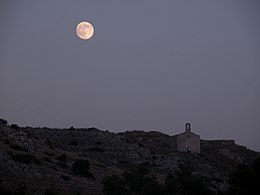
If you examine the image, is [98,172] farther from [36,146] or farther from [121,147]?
[121,147]

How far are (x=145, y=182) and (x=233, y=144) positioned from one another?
10365cm

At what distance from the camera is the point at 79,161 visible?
50094 mm

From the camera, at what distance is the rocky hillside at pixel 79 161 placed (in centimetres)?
3760

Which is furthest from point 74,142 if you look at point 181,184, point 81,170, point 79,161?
point 181,184

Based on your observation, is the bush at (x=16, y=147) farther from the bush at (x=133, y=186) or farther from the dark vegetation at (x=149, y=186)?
the bush at (x=133, y=186)

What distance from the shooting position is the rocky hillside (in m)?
37.6

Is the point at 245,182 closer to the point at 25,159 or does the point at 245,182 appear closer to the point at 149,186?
the point at 149,186

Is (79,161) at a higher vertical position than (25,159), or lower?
higher

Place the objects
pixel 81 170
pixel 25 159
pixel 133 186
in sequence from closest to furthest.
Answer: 1. pixel 133 186
2. pixel 25 159
3. pixel 81 170

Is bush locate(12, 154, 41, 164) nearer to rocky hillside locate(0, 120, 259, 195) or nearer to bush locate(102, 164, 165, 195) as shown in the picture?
rocky hillside locate(0, 120, 259, 195)

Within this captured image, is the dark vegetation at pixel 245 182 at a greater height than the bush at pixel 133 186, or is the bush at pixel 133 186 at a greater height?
the dark vegetation at pixel 245 182

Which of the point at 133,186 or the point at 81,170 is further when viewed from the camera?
the point at 81,170

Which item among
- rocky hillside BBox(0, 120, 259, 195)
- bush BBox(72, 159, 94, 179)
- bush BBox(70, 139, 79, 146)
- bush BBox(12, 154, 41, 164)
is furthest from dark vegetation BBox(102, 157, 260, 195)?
bush BBox(70, 139, 79, 146)

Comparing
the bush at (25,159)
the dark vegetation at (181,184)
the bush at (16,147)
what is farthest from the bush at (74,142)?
the dark vegetation at (181,184)
